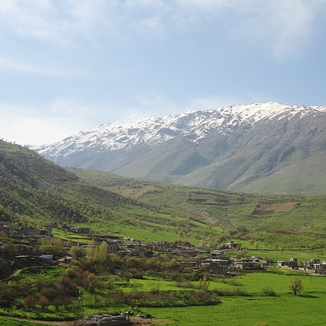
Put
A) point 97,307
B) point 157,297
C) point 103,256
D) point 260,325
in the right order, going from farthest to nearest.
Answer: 1. point 103,256
2. point 157,297
3. point 97,307
4. point 260,325

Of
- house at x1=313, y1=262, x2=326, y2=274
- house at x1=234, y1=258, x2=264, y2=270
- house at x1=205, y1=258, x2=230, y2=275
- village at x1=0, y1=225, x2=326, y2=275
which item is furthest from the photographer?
house at x1=313, y1=262, x2=326, y2=274

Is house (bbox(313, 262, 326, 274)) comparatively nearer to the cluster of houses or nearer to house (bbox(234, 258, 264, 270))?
the cluster of houses

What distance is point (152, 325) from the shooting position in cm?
6531

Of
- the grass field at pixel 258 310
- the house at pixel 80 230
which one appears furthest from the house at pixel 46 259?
the house at pixel 80 230

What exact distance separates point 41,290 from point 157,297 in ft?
57.9

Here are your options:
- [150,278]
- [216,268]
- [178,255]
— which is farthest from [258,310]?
[178,255]

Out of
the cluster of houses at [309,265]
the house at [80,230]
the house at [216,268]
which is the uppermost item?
the house at [80,230]

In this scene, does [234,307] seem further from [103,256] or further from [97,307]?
[103,256]

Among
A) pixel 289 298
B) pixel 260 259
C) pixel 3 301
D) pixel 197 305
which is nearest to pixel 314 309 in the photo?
pixel 289 298

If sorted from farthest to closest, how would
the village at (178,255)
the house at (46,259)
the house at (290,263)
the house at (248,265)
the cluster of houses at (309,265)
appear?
the house at (290,263), the cluster of houses at (309,265), the house at (248,265), the village at (178,255), the house at (46,259)

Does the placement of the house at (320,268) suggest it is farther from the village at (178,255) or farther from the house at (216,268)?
the house at (216,268)

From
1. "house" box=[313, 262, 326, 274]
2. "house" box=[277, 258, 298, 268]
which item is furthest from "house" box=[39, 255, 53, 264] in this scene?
"house" box=[313, 262, 326, 274]

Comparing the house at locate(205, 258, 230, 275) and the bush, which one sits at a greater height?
the house at locate(205, 258, 230, 275)

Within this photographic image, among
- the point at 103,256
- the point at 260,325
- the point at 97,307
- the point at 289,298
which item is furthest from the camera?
the point at 103,256
